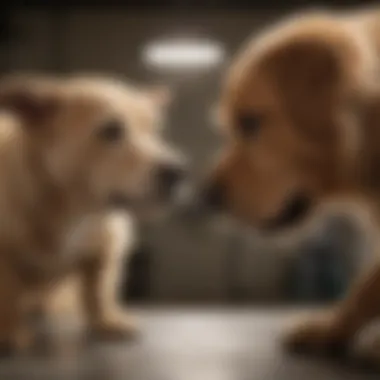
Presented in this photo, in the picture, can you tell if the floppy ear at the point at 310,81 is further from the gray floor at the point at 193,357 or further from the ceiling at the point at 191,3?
the gray floor at the point at 193,357

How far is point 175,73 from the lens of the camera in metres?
1.12

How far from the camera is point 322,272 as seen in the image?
3.78ft

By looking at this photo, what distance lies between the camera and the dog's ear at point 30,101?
993 mm

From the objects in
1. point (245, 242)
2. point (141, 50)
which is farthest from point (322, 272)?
point (141, 50)

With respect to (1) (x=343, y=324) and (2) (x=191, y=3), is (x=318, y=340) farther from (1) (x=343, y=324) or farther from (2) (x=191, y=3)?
(2) (x=191, y=3)

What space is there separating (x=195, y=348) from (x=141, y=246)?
0.18m

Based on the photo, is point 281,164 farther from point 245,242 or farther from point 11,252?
point 11,252

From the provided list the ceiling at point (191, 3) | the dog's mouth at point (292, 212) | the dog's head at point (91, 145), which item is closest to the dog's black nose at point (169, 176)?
the dog's head at point (91, 145)

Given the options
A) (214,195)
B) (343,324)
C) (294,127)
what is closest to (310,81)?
(294,127)

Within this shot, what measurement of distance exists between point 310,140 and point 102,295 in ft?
1.05

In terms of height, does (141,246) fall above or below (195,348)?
above

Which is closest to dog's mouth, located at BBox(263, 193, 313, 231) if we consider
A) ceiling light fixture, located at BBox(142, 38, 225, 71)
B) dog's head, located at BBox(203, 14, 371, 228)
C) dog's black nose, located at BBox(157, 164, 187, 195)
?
Result: dog's head, located at BBox(203, 14, 371, 228)

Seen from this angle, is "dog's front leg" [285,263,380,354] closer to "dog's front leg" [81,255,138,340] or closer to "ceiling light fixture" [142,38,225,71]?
"dog's front leg" [81,255,138,340]

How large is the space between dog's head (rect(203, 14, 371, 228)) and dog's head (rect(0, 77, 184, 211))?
66 mm
